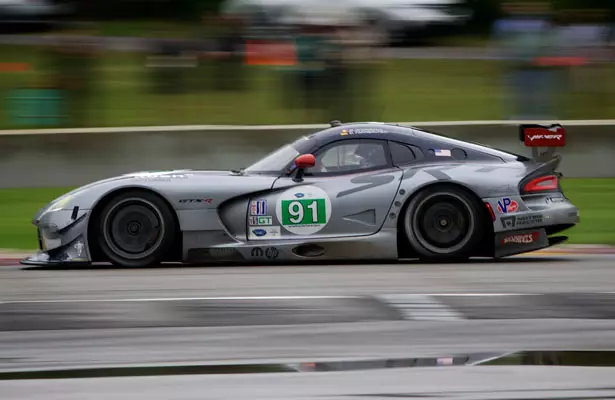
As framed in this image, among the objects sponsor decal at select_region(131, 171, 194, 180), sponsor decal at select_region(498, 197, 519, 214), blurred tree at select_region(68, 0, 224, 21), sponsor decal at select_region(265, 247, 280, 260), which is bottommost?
sponsor decal at select_region(265, 247, 280, 260)

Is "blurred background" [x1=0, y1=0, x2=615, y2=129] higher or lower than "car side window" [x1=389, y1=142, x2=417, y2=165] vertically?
higher

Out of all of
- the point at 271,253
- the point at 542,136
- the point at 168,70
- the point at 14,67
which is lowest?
the point at 271,253

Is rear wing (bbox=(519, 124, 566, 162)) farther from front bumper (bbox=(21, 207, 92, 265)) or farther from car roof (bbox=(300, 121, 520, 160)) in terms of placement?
front bumper (bbox=(21, 207, 92, 265))

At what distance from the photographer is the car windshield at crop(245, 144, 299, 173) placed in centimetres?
975

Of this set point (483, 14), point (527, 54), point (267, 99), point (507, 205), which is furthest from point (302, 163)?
point (483, 14)

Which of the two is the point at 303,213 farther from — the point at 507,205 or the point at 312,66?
the point at 312,66

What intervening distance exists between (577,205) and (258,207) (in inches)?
204

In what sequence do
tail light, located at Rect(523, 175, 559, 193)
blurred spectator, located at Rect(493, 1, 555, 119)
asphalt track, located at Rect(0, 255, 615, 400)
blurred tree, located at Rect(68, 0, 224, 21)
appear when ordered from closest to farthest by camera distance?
asphalt track, located at Rect(0, 255, 615, 400) → tail light, located at Rect(523, 175, 559, 193) → blurred spectator, located at Rect(493, 1, 555, 119) → blurred tree, located at Rect(68, 0, 224, 21)

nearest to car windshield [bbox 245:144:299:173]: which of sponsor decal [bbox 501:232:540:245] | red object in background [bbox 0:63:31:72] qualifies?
sponsor decal [bbox 501:232:540:245]

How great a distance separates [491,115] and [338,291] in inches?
319

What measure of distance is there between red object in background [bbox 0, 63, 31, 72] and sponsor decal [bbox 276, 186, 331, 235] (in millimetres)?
9919

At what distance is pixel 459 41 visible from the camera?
2108cm

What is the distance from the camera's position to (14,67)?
62.3 feet

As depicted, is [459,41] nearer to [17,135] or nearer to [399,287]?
[17,135]
